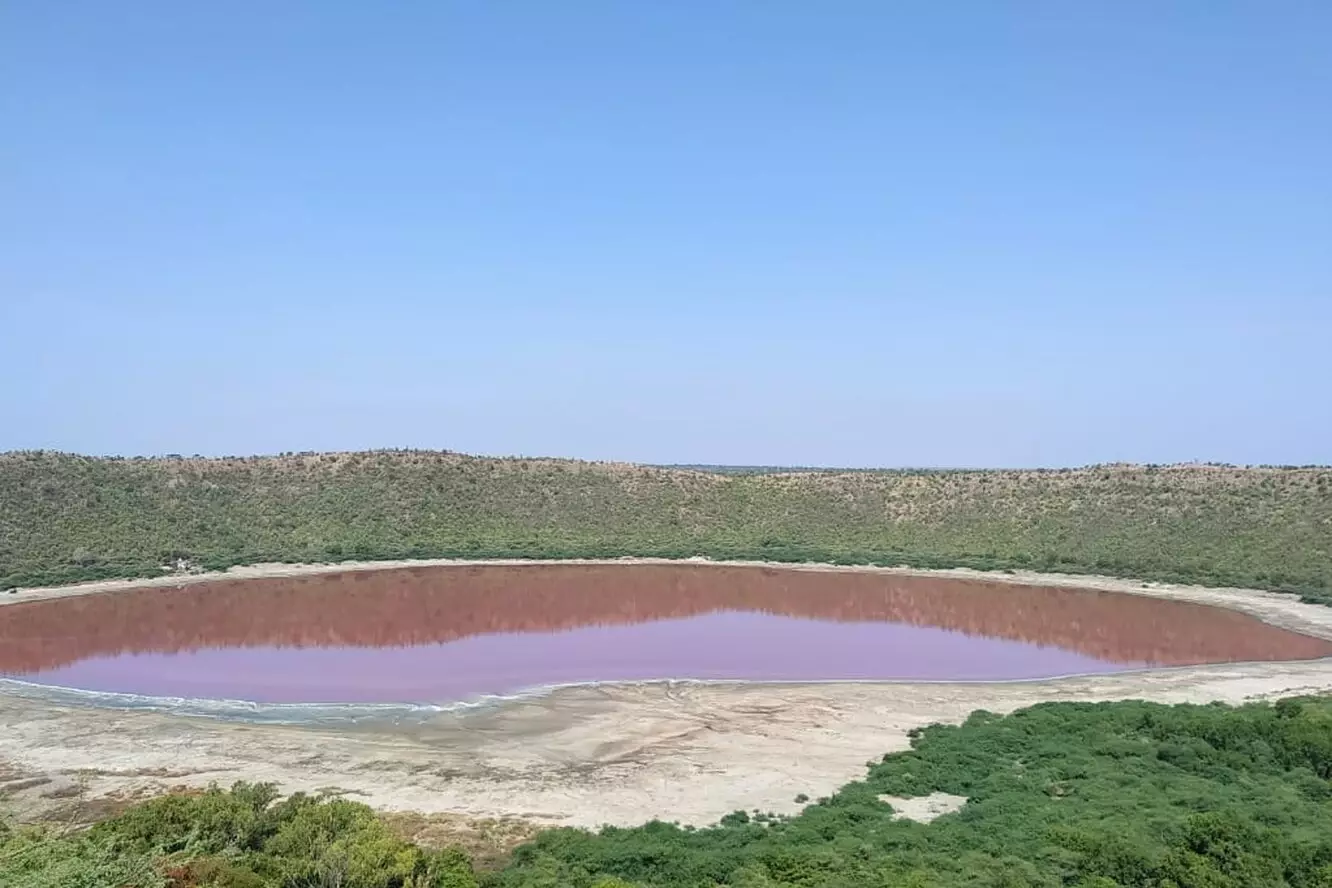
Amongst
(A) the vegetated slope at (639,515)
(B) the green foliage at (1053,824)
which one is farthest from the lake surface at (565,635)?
(B) the green foliage at (1053,824)

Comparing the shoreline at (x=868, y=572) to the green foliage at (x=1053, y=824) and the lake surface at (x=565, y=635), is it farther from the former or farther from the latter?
the green foliage at (x=1053, y=824)

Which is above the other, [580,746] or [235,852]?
[235,852]

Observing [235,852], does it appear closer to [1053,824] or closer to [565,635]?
[1053,824]

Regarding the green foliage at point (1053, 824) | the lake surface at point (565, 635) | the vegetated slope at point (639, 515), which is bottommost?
the lake surface at point (565, 635)

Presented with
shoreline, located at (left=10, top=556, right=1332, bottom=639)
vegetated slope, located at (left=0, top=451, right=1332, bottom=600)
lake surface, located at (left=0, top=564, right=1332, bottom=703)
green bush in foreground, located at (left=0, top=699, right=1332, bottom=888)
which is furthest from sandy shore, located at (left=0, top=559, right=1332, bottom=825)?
vegetated slope, located at (left=0, top=451, right=1332, bottom=600)

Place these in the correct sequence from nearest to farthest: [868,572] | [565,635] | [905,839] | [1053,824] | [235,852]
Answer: [235,852], [905,839], [1053,824], [565,635], [868,572]

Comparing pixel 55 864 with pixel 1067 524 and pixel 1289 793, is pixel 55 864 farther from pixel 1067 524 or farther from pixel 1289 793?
pixel 1067 524

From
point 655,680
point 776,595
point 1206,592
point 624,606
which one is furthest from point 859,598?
point 655,680

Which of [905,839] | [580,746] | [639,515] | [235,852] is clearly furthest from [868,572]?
[235,852]
